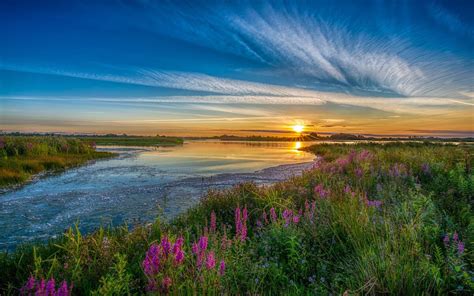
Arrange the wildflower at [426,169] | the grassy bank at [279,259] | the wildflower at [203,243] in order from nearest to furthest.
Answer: the wildflower at [203,243], the grassy bank at [279,259], the wildflower at [426,169]

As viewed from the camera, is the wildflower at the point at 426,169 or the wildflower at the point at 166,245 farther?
the wildflower at the point at 426,169

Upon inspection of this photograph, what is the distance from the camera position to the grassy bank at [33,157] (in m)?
16.6

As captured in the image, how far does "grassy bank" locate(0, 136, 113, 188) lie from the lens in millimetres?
16647

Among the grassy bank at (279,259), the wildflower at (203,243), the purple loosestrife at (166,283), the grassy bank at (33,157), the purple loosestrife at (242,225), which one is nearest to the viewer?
the purple loosestrife at (166,283)

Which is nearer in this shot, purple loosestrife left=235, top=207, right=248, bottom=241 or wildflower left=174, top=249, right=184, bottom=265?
wildflower left=174, top=249, right=184, bottom=265

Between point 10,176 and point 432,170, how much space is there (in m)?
20.0

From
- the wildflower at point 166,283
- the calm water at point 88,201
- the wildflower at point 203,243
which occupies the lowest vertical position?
the calm water at point 88,201

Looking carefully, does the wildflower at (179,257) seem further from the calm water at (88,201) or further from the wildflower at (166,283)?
the calm water at (88,201)

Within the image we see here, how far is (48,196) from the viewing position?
12477 mm

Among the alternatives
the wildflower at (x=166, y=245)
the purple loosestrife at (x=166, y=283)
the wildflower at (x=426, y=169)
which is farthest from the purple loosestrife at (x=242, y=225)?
the wildflower at (x=426, y=169)

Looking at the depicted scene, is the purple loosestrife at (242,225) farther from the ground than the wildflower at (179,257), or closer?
closer

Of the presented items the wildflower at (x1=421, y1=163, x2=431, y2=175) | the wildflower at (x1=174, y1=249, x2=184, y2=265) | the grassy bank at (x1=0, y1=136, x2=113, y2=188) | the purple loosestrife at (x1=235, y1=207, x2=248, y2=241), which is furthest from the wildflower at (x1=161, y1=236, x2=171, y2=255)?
the grassy bank at (x1=0, y1=136, x2=113, y2=188)

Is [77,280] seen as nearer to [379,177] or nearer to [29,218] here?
[29,218]

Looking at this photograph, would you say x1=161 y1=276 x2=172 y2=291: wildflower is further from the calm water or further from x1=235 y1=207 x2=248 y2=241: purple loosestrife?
the calm water
